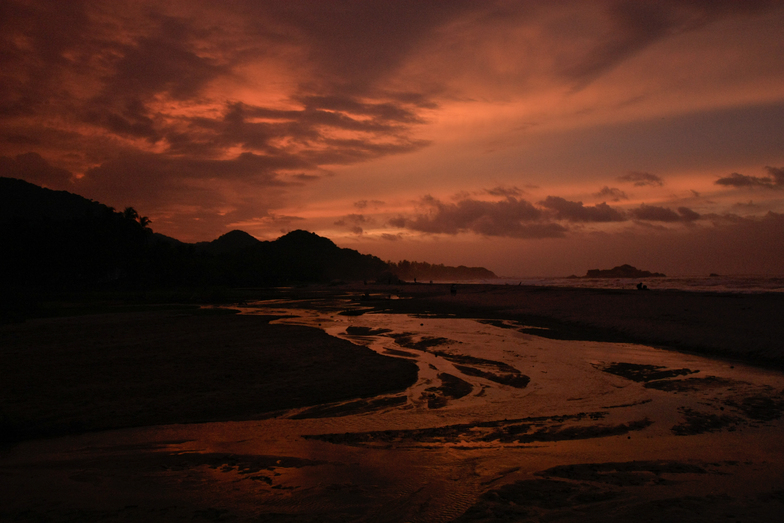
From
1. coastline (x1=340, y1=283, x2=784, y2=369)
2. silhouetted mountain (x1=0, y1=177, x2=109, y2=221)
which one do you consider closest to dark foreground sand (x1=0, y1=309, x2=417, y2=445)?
coastline (x1=340, y1=283, x2=784, y2=369)

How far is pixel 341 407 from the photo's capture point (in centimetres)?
1007

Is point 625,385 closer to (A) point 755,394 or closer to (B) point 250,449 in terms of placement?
(A) point 755,394

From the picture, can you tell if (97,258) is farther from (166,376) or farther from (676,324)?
(676,324)

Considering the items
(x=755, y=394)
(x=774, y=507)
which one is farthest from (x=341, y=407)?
(x=755, y=394)

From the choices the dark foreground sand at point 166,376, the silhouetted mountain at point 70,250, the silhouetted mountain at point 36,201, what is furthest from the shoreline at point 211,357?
the silhouetted mountain at point 36,201

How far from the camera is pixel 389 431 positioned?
844 centimetres

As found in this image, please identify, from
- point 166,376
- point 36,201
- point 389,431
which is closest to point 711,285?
point 389,431

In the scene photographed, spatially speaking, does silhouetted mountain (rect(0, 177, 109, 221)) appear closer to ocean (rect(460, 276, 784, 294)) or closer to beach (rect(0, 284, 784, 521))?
ocean (rect(460, 276, 784, 294))

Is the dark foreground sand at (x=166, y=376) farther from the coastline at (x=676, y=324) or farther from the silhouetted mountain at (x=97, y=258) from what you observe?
the silhouetted mountain at (x=97, y=258)

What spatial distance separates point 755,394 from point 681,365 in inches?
159

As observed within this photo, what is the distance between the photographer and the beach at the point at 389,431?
547 cm

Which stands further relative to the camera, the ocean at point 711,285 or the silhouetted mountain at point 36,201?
the silhouetted mountain at point 36,201

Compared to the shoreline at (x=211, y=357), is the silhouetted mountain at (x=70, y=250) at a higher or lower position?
higher

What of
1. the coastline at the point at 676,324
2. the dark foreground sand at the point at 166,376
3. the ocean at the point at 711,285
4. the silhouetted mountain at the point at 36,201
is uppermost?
the silhouetted mountain at the point at 36,201
